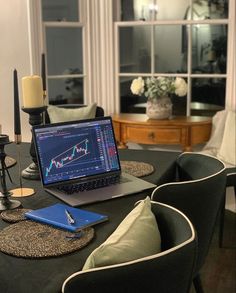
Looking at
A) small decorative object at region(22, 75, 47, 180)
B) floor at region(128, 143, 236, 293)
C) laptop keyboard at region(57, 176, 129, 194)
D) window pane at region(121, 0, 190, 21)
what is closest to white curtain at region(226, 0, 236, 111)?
window pane at region(121, 0, 190, 21)

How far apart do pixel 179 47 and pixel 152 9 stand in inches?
17.6

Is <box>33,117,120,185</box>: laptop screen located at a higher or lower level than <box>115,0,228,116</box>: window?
lower

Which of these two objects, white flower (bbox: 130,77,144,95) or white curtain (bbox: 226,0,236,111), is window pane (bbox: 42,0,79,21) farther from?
white curtain (bbox: 226,0,236,111)

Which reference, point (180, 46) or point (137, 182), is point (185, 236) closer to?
point (137, 182)

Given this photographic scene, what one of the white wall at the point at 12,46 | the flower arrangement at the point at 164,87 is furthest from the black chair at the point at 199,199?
the white wall at the point at 12,46

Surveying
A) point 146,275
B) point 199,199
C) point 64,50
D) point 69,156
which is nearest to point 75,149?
point 69,156

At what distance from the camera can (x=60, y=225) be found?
60.8 inches

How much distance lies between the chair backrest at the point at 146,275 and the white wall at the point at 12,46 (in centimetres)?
341

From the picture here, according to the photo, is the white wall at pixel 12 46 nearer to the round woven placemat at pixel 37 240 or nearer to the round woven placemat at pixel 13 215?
the round woven placemat at pixel 13 215

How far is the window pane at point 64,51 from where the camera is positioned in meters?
4.59

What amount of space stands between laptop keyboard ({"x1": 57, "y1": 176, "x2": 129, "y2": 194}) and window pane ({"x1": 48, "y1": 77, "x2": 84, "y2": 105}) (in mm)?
2737

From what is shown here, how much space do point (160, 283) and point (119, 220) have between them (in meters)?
0.49

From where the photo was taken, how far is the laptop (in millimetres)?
1956

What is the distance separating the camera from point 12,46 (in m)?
4.36
